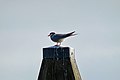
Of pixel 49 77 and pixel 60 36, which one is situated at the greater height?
pixel 60 36

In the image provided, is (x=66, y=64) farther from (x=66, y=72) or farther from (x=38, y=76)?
(x=38, y=76)

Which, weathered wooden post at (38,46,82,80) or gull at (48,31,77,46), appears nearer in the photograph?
weathered wooden post at (38,46,82,80)

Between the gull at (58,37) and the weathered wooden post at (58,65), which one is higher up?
the gull at (58,37)

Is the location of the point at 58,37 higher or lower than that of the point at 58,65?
higher

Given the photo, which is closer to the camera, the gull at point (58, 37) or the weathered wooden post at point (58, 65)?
the weathered wooden post at point (58, 65)

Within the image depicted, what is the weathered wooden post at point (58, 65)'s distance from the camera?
14.1 metres

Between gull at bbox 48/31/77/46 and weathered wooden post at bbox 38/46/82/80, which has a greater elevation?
gull at bbox 48/31/77/46

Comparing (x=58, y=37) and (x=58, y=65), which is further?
(x=58, y=37)

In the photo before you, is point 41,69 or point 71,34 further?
point 71,34

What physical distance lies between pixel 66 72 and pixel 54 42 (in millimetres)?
2576

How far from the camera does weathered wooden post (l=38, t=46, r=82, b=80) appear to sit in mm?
14070

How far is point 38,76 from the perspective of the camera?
47.1 ft

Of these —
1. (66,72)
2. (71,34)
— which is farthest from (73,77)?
(71,34)

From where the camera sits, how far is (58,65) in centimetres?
1414
